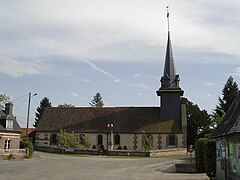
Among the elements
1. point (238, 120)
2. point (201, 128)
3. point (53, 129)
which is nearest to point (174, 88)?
point (201, 128)

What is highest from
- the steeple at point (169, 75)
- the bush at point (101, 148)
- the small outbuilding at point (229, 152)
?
the steeple at point (169, 75)

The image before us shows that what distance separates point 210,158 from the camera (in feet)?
58.3

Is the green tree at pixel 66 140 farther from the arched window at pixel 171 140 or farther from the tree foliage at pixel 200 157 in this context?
the tree foliage at pixel 200 157

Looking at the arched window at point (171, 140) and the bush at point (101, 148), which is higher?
the arched window at point (171, 140)

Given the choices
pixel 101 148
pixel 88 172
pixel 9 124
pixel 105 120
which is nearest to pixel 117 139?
pixel 105 120

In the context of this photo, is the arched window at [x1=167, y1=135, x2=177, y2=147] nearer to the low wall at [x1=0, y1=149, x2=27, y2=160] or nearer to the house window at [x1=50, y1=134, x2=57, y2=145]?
the house window at [x1=50, y1=134, x2=57, y2=145]

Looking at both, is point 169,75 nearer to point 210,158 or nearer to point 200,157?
point 200,157

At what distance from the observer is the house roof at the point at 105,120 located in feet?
179

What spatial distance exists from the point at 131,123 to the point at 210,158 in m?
38.4

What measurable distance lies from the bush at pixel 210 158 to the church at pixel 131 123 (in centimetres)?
3430

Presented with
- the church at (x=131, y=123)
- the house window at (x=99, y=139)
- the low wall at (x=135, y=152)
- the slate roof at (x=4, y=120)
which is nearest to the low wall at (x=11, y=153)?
the slate roof at (x=4, y=120)

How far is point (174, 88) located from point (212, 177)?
3887 cm

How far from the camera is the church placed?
53.1m

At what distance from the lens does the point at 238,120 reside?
1328cm
